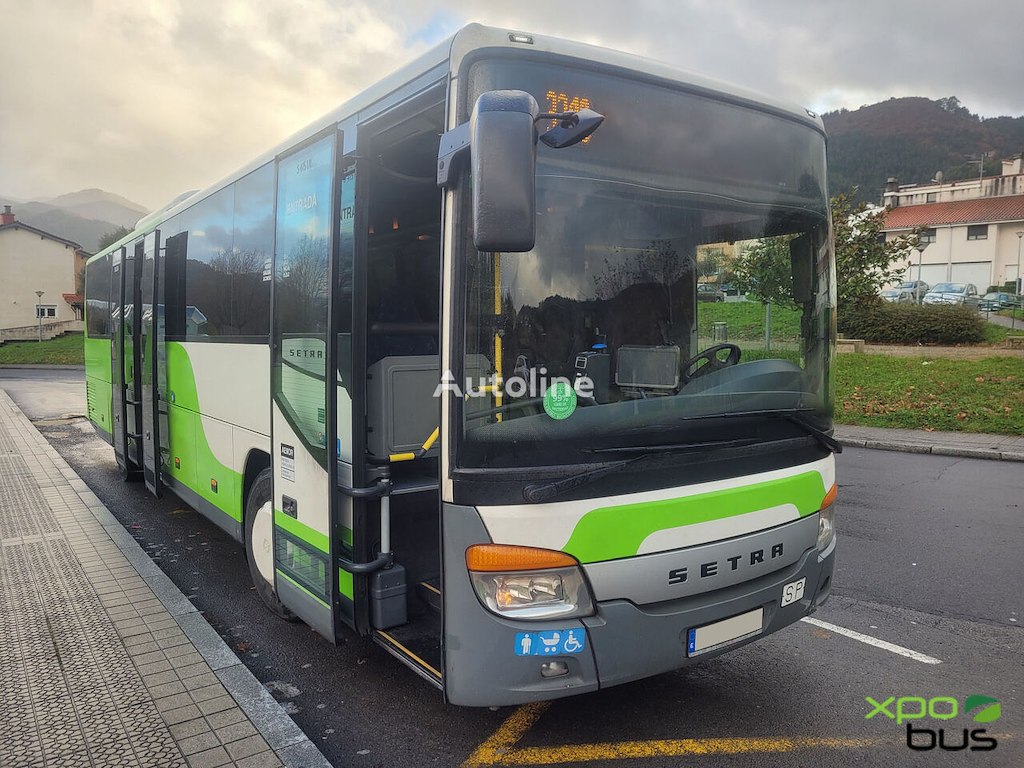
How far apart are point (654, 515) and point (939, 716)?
79.3 inches

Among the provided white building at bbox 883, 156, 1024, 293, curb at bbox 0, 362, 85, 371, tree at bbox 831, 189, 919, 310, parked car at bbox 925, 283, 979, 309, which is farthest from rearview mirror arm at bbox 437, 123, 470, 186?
white building at bbox 883, 156, 1024, 293

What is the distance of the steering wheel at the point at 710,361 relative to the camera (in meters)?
3.25

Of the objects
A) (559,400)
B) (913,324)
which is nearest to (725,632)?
(559,400)

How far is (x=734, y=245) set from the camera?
353cm

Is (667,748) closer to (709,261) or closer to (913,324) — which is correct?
(709,261)

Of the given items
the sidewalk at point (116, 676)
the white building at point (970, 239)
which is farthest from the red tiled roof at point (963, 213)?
the sidewalk at point (116, 676)

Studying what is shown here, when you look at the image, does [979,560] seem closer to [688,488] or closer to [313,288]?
[688,488]

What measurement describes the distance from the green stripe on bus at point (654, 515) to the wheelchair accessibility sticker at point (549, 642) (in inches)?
12.1

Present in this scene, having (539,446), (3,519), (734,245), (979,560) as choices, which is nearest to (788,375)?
(734,245)

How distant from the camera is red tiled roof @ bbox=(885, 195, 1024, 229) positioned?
168ft

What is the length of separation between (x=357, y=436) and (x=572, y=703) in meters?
1.76

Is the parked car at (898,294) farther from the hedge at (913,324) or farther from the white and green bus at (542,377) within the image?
the white and green bus at (542,377)

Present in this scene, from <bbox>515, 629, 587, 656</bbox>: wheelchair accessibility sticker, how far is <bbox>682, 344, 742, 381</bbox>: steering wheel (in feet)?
3.86

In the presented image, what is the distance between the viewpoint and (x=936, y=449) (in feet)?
38.3
